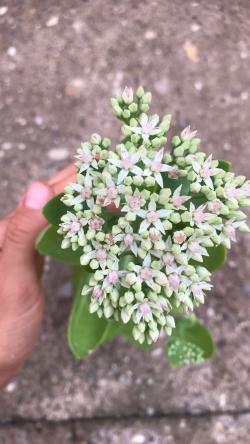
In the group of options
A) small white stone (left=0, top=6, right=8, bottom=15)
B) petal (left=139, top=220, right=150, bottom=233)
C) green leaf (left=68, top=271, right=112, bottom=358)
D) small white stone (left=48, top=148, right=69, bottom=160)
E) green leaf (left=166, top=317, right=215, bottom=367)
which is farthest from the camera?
small white stone (left=0, top=6, right=8, bottom=15)

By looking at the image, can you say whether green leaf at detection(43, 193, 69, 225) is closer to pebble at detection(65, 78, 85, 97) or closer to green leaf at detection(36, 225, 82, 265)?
green leaf at detection(36, 225, 82, 265)

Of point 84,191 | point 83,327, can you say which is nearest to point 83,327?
point 83,327

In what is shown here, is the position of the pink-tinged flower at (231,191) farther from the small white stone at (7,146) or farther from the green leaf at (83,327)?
the small white stone at (7,146)

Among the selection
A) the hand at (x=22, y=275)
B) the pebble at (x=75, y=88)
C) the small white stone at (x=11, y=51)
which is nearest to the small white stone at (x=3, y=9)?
the small white stone at (x=11, y=51)

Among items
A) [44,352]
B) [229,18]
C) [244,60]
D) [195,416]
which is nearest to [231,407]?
[195,416]

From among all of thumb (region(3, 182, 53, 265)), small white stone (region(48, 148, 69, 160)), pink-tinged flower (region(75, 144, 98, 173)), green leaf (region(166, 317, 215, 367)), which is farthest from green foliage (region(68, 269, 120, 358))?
small white stone (region(48, 148, 69, 160))

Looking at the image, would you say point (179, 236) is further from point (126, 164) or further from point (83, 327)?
point (83, 327)
